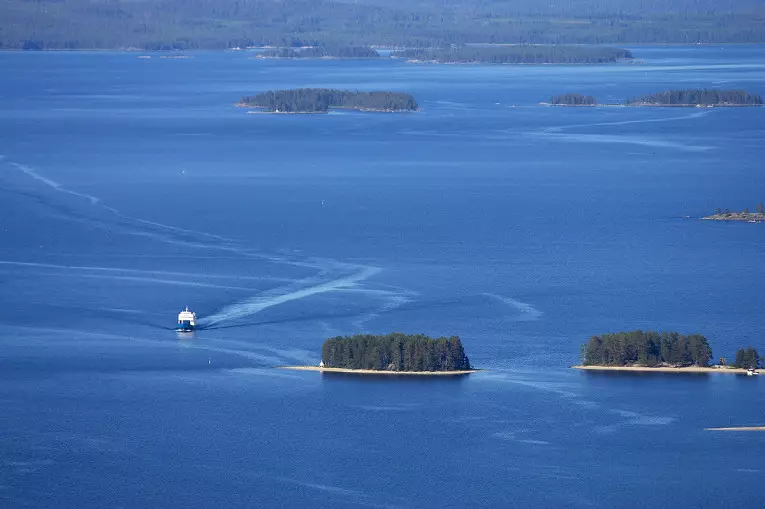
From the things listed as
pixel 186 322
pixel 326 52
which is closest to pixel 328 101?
pixel 186 322

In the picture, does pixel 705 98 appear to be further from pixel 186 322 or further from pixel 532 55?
pixel 186 322

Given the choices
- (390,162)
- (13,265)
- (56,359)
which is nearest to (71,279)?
(13,265)

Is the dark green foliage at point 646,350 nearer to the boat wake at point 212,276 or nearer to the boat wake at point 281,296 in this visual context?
the boat wake at point 212,276

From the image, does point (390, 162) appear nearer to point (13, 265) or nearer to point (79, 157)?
point (79, 157)

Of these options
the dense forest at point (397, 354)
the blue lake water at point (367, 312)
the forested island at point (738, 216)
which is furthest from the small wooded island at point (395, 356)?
the forested island at point (738, 216)

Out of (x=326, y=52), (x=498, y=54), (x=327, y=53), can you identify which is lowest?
(x=498, y=54)
